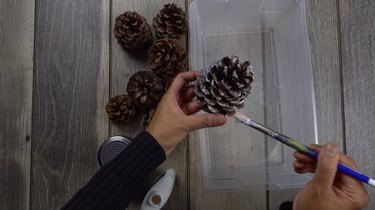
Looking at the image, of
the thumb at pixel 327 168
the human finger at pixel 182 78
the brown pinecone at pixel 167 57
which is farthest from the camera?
the brown pinecone at pixel 167 57

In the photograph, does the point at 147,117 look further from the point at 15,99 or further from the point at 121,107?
the point at 15,99

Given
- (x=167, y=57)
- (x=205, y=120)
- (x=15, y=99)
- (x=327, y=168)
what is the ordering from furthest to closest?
(x=15, y=99)
(x=167, y=57)
(x=205, y=120)
(x=327, y=168)

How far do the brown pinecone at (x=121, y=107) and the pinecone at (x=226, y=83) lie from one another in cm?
23

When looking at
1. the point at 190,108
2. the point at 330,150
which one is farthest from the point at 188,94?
the point at 330,150

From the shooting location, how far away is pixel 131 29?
0.71m

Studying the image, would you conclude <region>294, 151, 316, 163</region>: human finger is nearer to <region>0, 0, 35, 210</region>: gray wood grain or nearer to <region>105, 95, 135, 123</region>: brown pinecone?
<region>105, 95, 135, 123</region>: brown pinecone

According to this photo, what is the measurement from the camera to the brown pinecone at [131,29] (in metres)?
0.70

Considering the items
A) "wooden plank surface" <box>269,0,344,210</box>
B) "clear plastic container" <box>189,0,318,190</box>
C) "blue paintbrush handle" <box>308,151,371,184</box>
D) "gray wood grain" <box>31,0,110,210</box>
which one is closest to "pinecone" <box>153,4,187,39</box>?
"clear plastic container" <box>189,0,318,190</box>

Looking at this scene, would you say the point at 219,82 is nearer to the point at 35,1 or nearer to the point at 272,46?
the point at 272,46

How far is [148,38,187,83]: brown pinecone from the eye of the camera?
68 centimetres

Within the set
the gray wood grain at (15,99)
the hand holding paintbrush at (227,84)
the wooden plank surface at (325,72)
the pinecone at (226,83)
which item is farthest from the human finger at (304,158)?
→ the gray wood grain at (15,99)

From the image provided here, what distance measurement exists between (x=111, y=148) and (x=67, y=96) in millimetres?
150

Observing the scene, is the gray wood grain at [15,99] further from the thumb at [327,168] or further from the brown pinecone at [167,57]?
the thumb at [327,168]

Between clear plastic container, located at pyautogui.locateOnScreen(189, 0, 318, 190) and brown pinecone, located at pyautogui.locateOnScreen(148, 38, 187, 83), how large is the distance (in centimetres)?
→ 4
